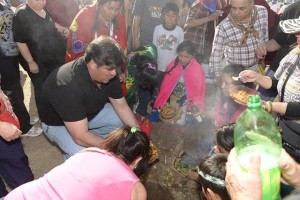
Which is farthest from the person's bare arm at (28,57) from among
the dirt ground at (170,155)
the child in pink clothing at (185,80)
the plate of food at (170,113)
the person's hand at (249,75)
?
the person's hand at (249,75)

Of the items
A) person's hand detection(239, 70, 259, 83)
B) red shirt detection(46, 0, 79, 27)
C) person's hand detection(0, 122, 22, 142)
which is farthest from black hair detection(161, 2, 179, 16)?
person's hand detection(0, 122, 22, 142)

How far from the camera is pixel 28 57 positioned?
4461 millimetres

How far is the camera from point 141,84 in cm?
491

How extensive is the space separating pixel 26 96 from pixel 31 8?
2.05m

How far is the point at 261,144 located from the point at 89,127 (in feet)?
8.75

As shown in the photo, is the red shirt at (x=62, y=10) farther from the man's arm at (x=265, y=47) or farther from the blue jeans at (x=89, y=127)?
the man's arm at (x=265, y=47)

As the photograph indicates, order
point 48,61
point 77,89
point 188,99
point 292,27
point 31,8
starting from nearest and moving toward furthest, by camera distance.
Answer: point 292,27 < point 77,89 < point 31,8 < point 48,61 < point 188,99

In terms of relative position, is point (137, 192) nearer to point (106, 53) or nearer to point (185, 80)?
point (106, 53)

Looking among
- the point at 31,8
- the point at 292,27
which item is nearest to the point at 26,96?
the point at 31,8

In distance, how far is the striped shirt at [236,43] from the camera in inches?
168

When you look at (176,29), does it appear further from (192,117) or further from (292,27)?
(292,27)

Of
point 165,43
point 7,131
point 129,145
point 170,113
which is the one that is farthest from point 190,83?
point 7,131

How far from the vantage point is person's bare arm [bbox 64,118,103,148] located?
130 inches

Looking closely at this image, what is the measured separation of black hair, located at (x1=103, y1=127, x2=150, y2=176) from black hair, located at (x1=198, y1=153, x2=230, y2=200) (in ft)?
1.64
